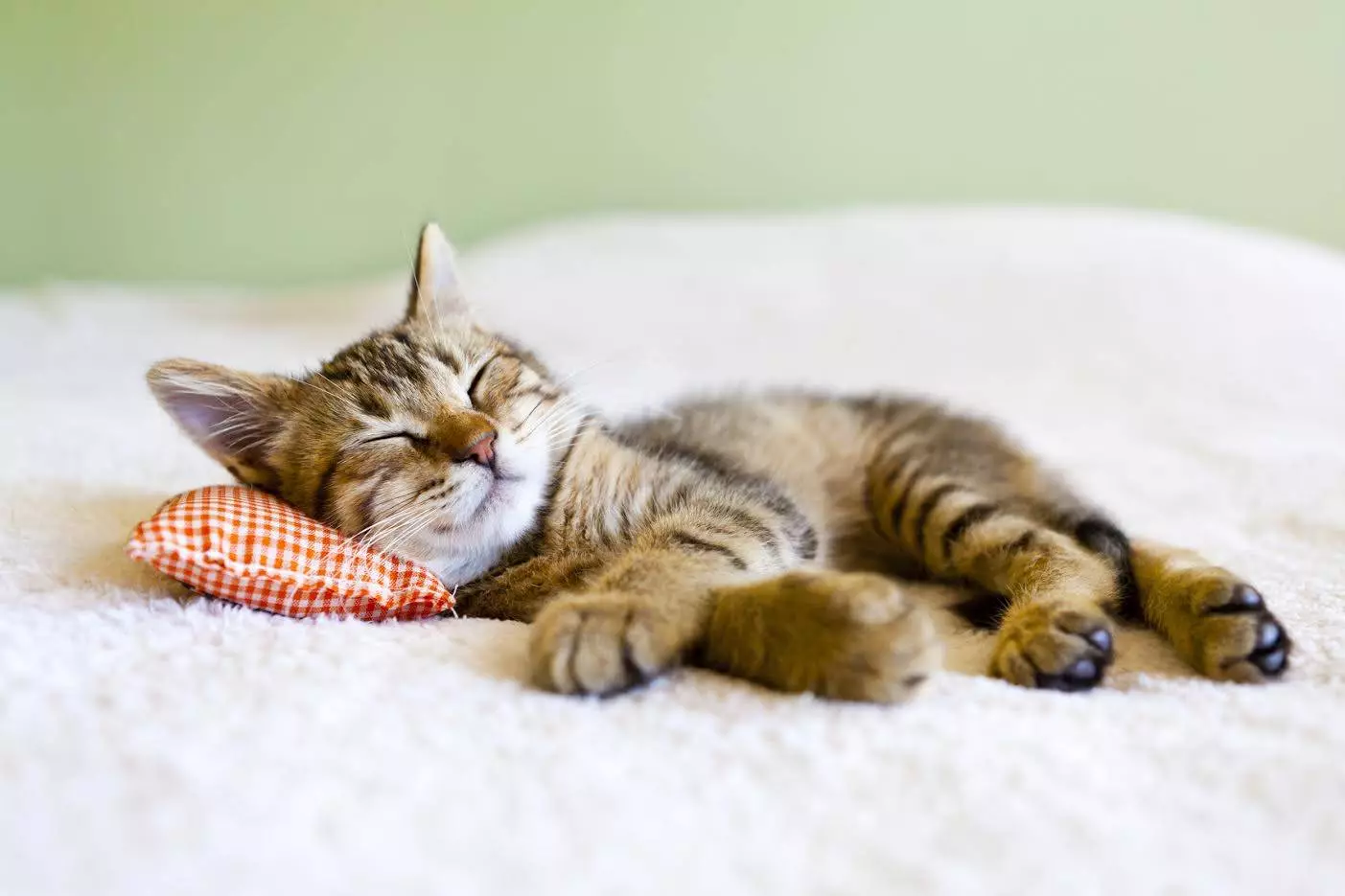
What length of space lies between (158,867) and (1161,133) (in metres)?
2.88

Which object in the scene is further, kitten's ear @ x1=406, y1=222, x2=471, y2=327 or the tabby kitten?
kitten's ear @ x1=406, y1=222, x2=471, y2=327

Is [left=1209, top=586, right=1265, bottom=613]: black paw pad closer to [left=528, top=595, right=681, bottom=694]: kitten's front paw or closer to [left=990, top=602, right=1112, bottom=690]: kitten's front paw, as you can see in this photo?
[left=990, top=602, right=1112, bottom=690]: kitten's front paw

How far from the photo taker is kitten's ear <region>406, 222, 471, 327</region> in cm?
136

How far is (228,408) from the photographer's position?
119 centimetres

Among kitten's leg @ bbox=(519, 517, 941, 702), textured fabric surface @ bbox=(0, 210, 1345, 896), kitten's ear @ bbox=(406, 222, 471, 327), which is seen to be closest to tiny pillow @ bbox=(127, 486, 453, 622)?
textured fabric surface @ bbox=(0, 210, 1345, 896)

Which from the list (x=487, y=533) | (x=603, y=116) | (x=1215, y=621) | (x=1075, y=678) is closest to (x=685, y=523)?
(x=487, y=533)

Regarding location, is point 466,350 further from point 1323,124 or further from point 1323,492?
point 1323,124

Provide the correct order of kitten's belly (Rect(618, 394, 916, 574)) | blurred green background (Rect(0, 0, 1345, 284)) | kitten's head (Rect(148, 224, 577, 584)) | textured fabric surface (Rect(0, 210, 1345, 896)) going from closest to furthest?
textured fabric surface (Rect(0, 210, 1345, 896))
kitten's head (Rect(148, 224, 577, 584))
kitten's belly (Rect(618, 394, 916, 574))
blurred green background (Rect(0, 0, 1345, 284))

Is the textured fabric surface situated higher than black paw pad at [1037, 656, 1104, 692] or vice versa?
the textured fabric surface

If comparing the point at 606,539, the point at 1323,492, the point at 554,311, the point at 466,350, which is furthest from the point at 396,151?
the point at 1323,492

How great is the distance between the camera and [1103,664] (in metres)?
0.96

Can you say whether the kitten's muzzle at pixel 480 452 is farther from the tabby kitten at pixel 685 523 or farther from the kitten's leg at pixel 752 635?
the kitten's leg at pixel 752 635

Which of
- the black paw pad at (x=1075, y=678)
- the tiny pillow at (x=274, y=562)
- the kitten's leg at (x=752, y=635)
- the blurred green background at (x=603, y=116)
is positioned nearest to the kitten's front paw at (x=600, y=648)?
the kitten's leg at (x=752, y=635)

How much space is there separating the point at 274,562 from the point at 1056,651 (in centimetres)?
78
